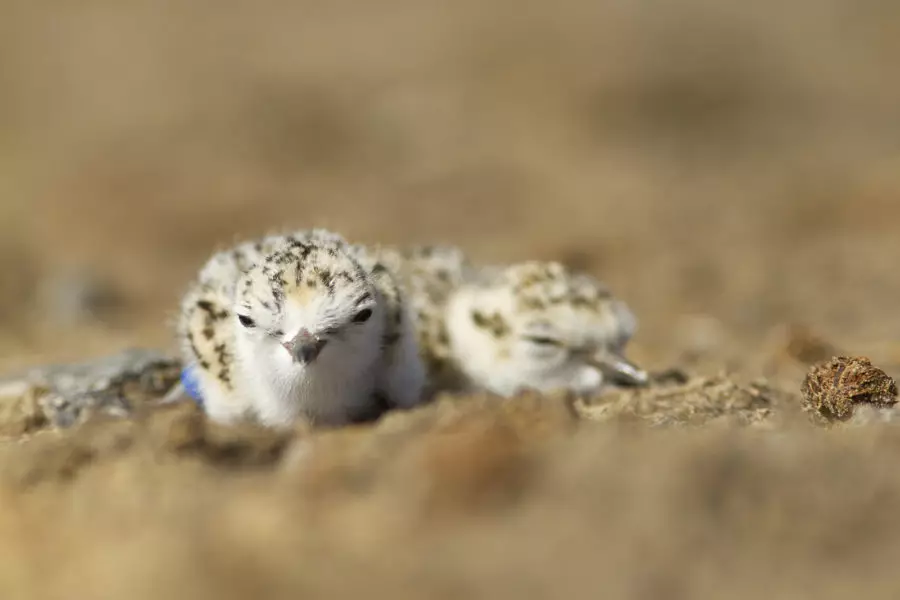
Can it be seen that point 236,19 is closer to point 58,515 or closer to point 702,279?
point 702,279

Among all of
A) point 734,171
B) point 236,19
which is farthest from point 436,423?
point 236,19

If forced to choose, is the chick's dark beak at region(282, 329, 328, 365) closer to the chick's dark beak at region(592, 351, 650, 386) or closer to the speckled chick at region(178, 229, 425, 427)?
the speckled chick at region(178, 229, 425, 427)

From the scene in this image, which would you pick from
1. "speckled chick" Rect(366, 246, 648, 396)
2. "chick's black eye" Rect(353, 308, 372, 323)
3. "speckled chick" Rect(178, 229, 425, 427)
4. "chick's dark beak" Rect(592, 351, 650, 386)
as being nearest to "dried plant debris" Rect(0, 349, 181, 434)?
"speckled chick" Rect(178, 229, 425, 427)

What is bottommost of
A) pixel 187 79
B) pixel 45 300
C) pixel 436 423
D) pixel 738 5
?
pixel 436 423

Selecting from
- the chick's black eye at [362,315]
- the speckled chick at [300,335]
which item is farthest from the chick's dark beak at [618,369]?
the chick's black eye at [362,315]

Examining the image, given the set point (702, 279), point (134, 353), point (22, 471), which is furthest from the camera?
point (702, 279)

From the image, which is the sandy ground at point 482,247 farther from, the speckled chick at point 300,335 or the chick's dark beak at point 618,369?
the speckled chick at point 300,335
